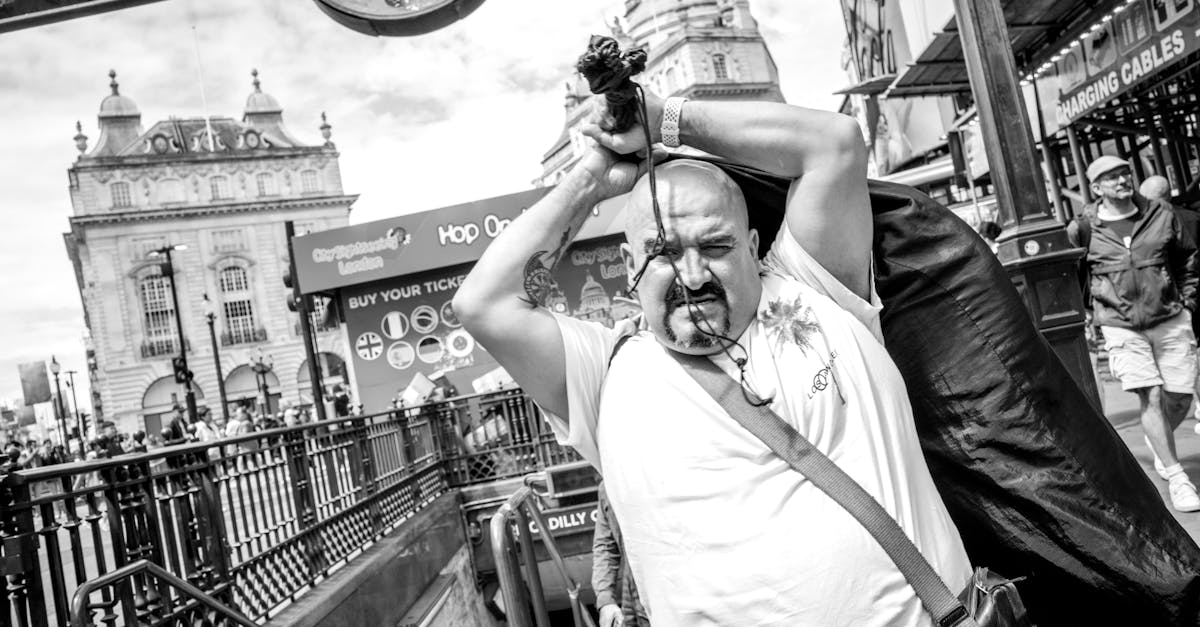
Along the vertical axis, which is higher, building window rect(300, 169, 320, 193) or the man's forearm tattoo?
building window rect(300, 169, 320, 193)

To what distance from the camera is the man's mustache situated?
71.2 inches

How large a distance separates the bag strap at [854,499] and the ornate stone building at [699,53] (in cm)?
7018

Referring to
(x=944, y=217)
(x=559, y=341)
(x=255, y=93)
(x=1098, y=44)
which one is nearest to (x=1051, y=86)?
(x=1098, y=44)

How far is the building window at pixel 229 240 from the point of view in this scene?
2367 inches

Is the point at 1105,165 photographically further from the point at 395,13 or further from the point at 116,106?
the point at 116,106

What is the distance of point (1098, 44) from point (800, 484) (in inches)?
413

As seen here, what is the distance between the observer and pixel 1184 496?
4.70 metres

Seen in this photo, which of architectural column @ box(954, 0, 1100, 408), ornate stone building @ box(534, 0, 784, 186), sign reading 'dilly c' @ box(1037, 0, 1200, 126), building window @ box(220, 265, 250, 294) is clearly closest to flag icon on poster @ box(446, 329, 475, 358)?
sign reading 'dilly c' @ box(1037, 0, 1200, 126)

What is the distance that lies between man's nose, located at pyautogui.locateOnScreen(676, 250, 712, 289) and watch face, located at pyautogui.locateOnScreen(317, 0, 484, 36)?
5.92 feet

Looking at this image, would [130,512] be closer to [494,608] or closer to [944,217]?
[944,217]

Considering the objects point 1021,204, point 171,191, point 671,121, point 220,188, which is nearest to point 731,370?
point 671,121

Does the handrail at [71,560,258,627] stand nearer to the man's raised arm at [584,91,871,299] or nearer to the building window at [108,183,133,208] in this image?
the man's raised arm at [584,91,871,299]

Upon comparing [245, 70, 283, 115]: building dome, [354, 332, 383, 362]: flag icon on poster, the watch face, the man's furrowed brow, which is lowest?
the man's furrowed brow

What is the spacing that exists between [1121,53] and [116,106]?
73.8 meters
